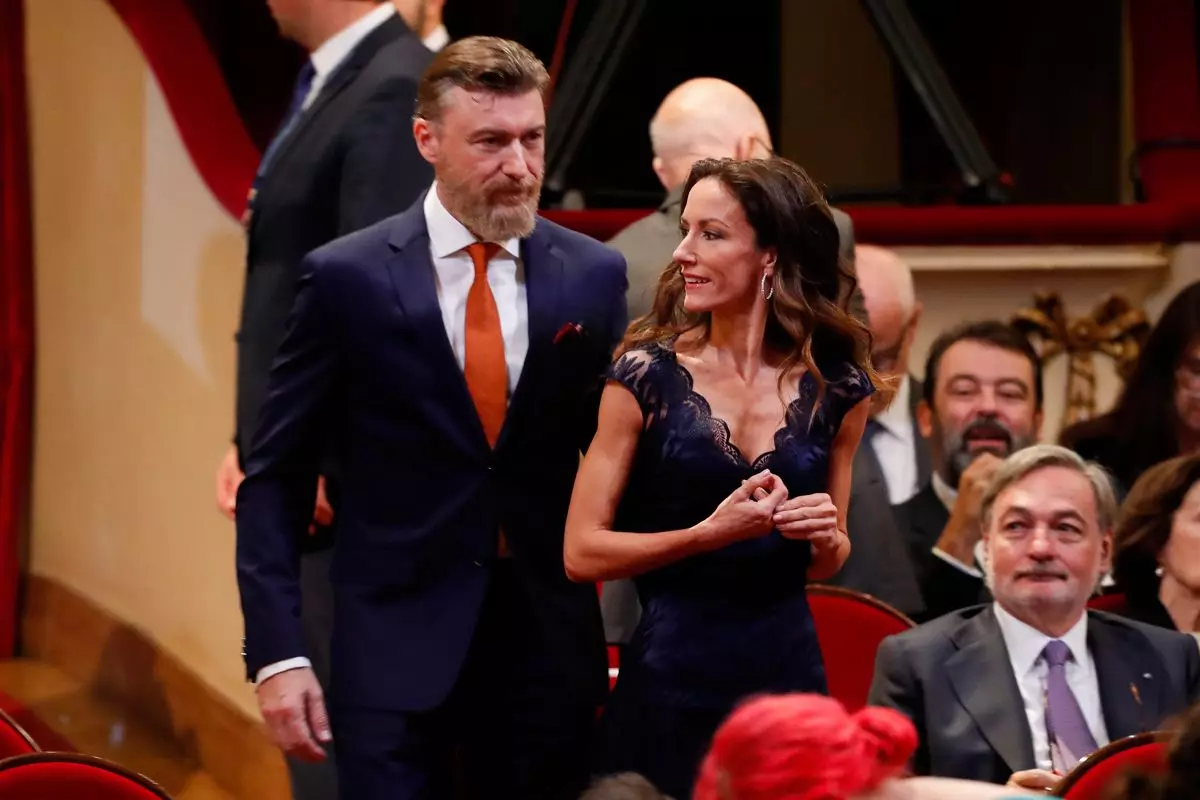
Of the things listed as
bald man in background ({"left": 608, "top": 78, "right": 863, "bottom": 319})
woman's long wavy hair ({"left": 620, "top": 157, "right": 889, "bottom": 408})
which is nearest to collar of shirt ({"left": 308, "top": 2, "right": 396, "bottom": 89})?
bald man in background ({"left": 608, "top": 78, "right": 863, "bottom": 319})

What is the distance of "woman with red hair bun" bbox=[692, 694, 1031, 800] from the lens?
4.47 feet

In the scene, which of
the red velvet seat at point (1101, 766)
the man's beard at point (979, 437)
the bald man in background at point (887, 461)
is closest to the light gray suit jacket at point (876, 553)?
the bald man in background at point (887, 461)

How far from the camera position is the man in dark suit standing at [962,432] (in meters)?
3.29

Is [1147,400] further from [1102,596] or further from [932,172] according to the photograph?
Result: [932,172]

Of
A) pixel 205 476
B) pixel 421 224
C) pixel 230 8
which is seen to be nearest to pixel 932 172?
pixel 230 8

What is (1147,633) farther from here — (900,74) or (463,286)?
(900,74)

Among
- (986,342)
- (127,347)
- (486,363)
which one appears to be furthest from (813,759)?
(127,347)

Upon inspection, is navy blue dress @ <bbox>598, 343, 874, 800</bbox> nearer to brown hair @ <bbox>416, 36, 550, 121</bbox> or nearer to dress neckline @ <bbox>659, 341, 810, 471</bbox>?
dress neckline @ <bbox>659, 341, 810, 471</bbox>

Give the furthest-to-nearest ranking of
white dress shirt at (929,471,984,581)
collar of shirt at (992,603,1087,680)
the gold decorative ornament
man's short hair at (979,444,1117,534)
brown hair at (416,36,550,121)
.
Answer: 1. the gold decorative ornament
2. white dress shirt at (929,471,984,581)
3. man's short hair at (979,444,1117,534)
4. collar of shirt at (992,603,1087,680)
5. brown hair at (416,36,550,121)

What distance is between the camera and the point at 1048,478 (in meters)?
2.68

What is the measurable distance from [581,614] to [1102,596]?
3.99 feet

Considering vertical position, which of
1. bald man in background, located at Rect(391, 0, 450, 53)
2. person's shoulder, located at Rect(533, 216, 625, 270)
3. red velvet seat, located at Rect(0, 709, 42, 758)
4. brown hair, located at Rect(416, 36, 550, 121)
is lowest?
red velvet seat, located at Rect(0, 709, 42, 758)

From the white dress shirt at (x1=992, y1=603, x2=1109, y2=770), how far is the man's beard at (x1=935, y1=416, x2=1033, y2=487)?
895 mm

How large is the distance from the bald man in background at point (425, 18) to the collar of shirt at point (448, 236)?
1.52 metres
